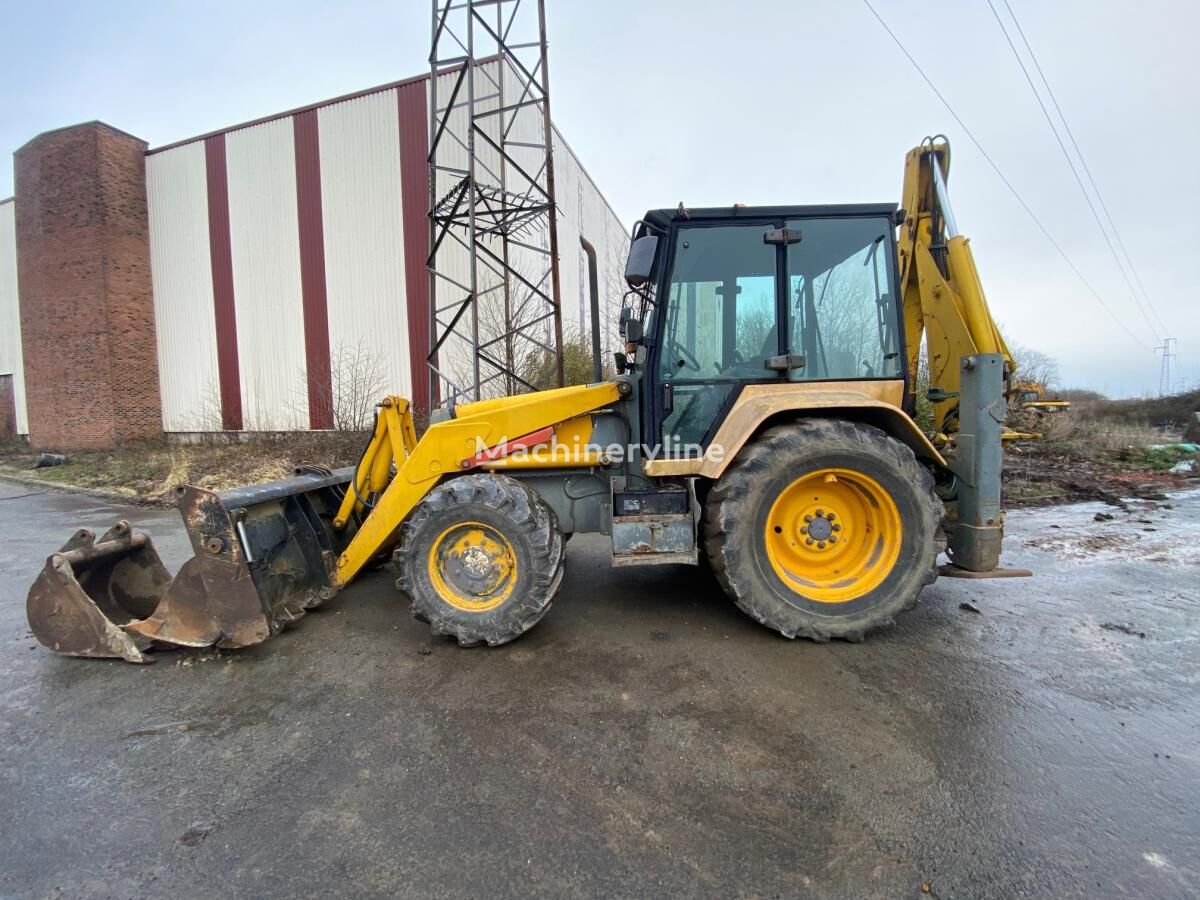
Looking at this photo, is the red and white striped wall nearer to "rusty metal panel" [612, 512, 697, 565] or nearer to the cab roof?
the cab roof

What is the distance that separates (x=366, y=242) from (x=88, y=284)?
9255 millimetres

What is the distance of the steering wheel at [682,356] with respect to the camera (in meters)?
3.50

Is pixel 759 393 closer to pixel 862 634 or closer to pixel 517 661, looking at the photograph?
pixel 862 634

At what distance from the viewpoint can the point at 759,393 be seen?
3.43m

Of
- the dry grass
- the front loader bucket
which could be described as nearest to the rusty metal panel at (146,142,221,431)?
the dry grass

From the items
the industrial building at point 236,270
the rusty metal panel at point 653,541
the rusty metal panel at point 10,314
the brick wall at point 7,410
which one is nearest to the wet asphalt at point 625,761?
the rusty metal panel at point 653,541

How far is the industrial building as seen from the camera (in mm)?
13133

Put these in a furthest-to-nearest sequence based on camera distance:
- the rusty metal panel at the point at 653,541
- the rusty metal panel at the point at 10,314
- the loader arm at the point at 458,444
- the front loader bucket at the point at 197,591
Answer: the rusty metal panel at the point at 10,314 < the loader arm at the point at 458,444 < the rusty metal panel at the point at 653,541 < the front loader bucket at the point at 197,591

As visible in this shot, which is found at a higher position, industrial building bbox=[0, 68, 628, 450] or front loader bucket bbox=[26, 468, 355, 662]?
industrial building bbox=[0, 68, 628, 450]

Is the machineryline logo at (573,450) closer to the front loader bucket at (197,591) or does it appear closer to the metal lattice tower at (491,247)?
the front loader bucket at (197,591)

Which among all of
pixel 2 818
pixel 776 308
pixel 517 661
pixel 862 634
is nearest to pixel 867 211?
pixel 776 308

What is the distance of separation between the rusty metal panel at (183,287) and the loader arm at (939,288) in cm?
1737

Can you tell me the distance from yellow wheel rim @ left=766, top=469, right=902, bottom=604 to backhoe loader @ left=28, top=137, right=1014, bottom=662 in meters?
0.01

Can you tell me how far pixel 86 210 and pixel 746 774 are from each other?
21731 mm
